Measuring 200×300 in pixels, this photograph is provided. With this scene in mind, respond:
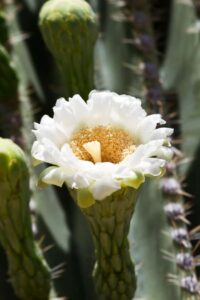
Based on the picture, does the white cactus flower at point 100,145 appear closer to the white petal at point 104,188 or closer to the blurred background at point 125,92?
the white petal at point 104,188

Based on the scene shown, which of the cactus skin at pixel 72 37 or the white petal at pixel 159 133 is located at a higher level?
the cactus skin at pixel 72 37

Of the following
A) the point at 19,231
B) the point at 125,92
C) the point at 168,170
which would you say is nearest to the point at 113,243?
the point at 19,231

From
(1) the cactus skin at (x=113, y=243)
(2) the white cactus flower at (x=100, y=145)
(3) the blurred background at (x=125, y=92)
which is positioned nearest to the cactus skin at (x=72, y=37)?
(3) the blurred background at (x=125, y=92)

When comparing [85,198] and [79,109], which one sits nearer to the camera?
[85,198]

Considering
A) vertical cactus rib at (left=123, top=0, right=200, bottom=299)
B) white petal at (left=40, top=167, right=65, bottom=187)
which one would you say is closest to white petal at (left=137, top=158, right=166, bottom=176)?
white petal at (left=40, top=167, right=65, bottom=187)

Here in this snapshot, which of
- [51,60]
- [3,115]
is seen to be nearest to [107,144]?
[3,115]

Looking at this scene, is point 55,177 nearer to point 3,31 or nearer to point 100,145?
point 100,145

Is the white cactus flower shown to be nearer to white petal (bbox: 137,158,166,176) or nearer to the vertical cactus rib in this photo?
white petal (bbox: 137,158,166,176)

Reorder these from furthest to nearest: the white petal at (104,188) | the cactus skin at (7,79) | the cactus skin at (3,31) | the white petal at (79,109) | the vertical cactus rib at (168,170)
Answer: the cactus skin at (3,31), the cactus skin at (7,79), the vertical cactus rib at (168,170), the white petal at (79,109), the white petal at (104,188)
